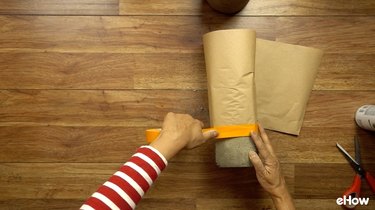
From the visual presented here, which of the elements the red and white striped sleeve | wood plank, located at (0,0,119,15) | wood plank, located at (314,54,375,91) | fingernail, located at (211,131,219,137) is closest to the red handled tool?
wood plank, located at (314,54,375,91)

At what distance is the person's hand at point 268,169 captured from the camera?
2.53ft

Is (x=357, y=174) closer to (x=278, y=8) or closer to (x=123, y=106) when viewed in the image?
(x=278, y=8)

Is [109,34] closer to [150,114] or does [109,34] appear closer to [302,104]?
[150,114]

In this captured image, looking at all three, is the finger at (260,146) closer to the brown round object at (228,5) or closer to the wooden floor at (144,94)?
the wooden floor at (144,94)

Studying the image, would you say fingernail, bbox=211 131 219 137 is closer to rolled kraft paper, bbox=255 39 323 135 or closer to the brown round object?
rolled kraft paper, bbox=255 39 323 135

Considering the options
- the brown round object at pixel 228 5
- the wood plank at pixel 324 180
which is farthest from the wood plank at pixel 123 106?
the brown round object at pixel 228 5

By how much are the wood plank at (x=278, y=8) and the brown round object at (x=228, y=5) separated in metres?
0.03

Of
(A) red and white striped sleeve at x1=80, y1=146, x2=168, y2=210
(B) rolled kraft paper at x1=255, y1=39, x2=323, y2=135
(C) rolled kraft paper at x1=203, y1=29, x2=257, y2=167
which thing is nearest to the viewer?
(A) red and white striped sleeve at x1=80, y1=146, x2=168, y2=210

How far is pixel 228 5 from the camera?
2.81 feet

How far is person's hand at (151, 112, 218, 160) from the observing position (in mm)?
698

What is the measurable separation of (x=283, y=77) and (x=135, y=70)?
38cm

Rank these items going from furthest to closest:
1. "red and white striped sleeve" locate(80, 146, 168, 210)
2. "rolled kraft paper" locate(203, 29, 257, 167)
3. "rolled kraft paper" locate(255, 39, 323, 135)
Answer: "rolled kraft paper" locate(255, 39, 323, 135) < "rolled kraft paper" locate(203, 29, 257, 167) < "red and white striped sleeve" locate(80, 146, 168, 210)

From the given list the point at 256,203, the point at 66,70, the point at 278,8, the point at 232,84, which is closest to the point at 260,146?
the point at 232,84

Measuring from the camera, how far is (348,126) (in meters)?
0.94
